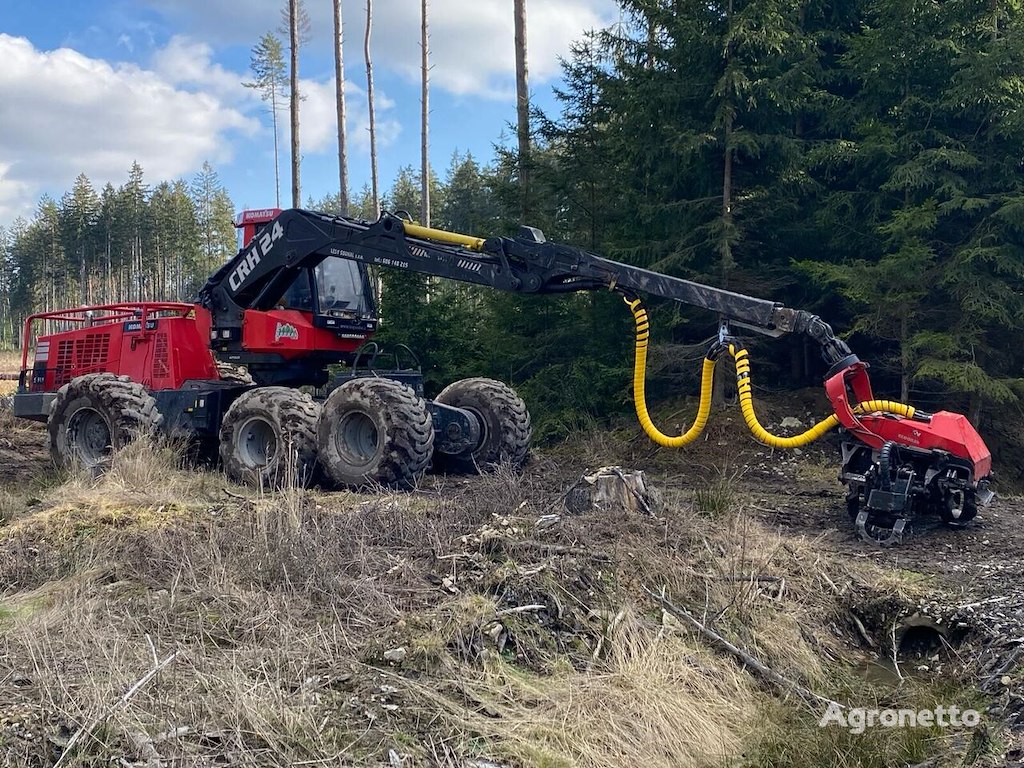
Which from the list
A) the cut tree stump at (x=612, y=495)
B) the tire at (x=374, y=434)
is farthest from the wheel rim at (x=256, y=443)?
the cut tree stump at (x=612, y=495)

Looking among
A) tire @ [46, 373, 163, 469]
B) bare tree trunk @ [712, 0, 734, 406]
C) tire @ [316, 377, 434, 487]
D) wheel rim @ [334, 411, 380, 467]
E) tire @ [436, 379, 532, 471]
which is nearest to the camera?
tire @ [316, 377, 434, 487]

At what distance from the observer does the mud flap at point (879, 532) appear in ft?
23.3

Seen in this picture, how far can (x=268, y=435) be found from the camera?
388 inches

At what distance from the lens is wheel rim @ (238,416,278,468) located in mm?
9750

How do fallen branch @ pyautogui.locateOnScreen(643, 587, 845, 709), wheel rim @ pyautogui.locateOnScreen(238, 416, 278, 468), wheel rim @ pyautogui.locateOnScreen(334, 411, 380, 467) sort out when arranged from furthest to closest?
wheel rim @ pyautogui.locateOnScreen(238, 416, 278, 468) < wheel rim @ pyautogui.locateOnScreen(334, 411, 380, 467) < fallen branch @ pyautogui.locateOnScreen(643, 587, 845, 709)

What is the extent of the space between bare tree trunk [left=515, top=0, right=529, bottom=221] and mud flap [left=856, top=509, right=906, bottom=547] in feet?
30.6

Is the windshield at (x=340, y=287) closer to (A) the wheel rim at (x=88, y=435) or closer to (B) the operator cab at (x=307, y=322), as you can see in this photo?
(B) the operator cab at (x=307, y=322)

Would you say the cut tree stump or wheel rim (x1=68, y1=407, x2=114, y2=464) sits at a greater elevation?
wheel rim (x1=68, y1=407, x2=114, y2=464)

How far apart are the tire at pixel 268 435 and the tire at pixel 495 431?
5.37ft

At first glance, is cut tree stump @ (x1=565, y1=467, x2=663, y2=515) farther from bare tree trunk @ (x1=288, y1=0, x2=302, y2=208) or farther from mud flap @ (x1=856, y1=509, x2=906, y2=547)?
bare tree trunk @ (x1=288, y1=0, x2=302, y2=208)

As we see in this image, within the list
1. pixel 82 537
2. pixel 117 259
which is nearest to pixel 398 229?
pixel 82 537

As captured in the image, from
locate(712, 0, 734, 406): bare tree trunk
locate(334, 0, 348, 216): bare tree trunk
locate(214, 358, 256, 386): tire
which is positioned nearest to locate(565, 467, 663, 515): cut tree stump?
locate(214, 358, 256, 386): tire

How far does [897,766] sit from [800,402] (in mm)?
9771

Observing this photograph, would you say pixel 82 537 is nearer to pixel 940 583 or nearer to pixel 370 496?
pixel 370 496
